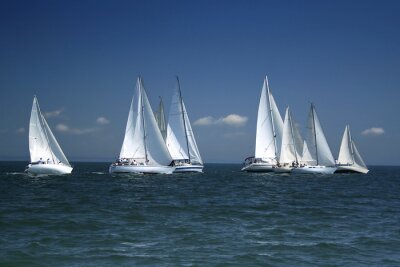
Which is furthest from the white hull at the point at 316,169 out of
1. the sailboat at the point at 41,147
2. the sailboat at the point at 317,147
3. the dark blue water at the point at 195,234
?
the dark blue water at the point at 195,234

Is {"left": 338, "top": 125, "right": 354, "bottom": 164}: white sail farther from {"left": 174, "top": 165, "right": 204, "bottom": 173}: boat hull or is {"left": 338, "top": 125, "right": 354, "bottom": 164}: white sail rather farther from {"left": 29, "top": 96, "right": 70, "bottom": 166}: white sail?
{"left": 29, "top": 96, "right": 70, "bottom": 166}: white sail

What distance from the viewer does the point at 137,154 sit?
6456 centimetres

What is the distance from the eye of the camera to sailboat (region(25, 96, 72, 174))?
59.5m

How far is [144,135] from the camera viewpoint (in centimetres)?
6406

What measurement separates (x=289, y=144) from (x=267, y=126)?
5.05 meters

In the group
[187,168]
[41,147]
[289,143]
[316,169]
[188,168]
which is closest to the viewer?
[41,147]

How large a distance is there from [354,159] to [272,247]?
7127cm

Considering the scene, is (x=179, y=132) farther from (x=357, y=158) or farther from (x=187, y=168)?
(x=357, y=158)

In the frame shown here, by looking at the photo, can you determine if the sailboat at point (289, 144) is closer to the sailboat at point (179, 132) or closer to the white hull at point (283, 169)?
the white hull at point (283, 169)

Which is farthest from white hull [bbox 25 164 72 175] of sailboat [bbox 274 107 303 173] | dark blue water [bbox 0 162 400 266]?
sailboat [bbox 274 107 303 173]

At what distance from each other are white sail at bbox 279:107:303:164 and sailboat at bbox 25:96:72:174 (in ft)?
124

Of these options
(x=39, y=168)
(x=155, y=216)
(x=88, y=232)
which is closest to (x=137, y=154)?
(x=39, y=168)

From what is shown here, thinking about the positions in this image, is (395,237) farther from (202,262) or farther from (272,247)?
(202,262)

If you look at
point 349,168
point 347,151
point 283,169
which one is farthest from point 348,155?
point 283,169
